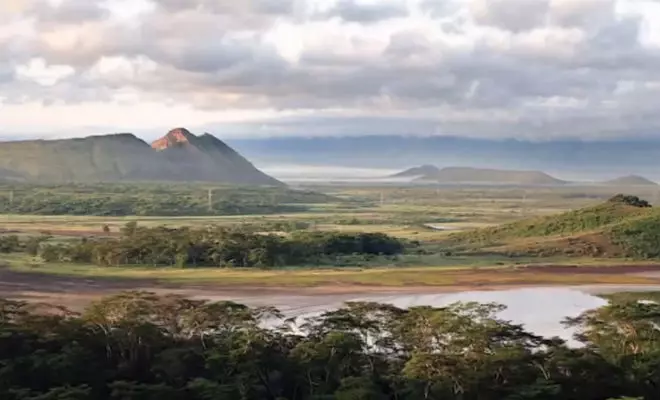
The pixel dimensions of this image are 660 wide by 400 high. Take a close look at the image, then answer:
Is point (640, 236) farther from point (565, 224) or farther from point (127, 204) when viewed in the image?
point (127, 204)

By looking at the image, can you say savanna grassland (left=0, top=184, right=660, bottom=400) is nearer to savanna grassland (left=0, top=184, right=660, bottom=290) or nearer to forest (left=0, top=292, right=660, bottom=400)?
forest (left=0, top=292, right=660, bottom=400)

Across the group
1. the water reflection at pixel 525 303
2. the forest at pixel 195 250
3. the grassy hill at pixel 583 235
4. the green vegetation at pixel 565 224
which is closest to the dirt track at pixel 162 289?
the water reflection at pixel 525 303

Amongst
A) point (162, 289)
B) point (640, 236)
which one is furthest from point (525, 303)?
point (640, 236)

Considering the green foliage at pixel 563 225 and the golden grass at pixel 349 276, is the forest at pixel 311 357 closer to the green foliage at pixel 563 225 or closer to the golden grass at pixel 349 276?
the golden grass at pixel 349 276

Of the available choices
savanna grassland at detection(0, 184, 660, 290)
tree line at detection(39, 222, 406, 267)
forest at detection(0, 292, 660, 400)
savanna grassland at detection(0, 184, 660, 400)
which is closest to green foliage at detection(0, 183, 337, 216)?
savanna grassland at detection(0, 184, 660, 290)

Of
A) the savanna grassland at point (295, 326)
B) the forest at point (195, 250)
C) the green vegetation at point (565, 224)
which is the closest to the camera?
the savanna grassland at point (295, 326)

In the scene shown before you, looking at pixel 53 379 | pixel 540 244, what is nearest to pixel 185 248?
pixel 540 244
